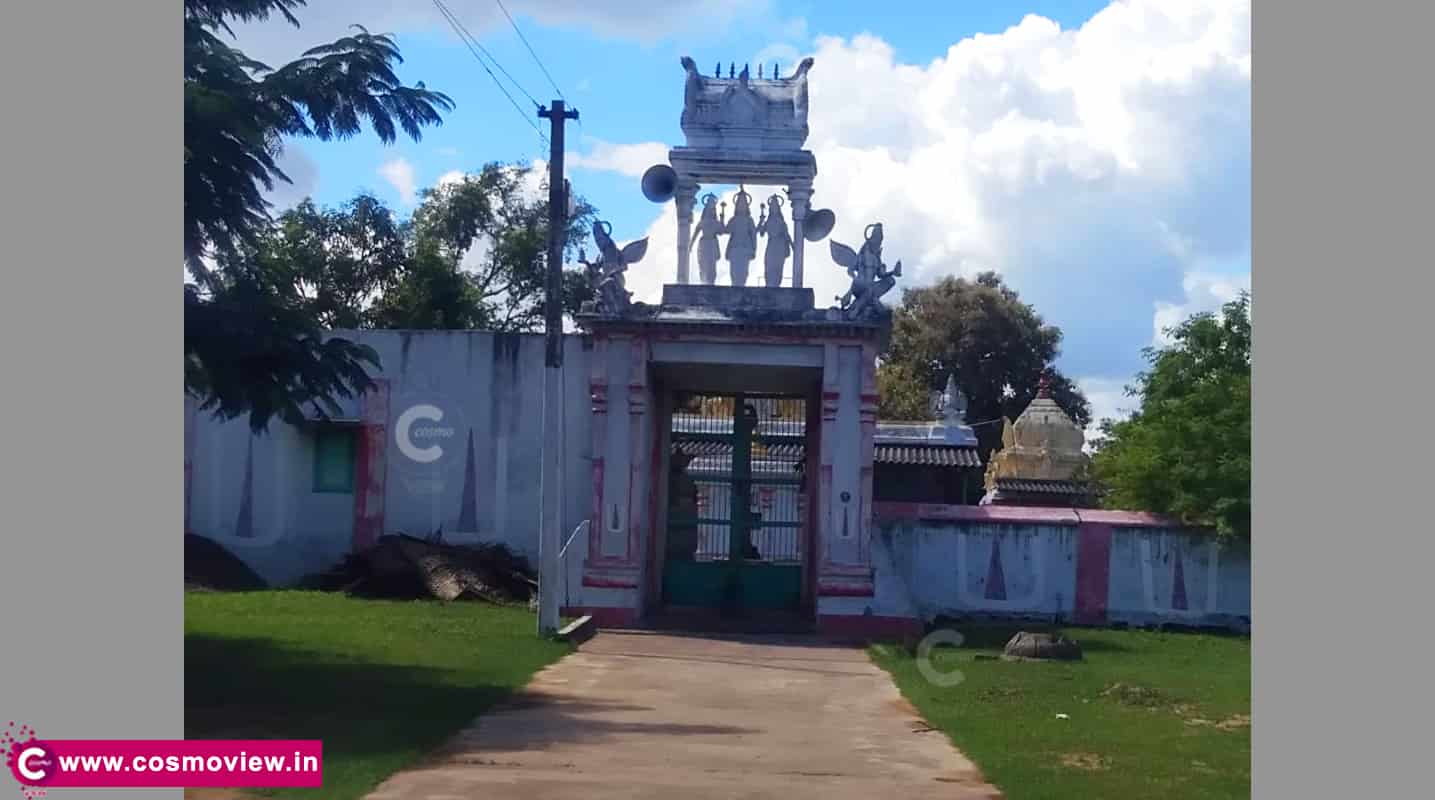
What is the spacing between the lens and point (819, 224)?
2231cm

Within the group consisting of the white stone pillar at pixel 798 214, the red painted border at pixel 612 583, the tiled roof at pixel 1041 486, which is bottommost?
the red painted border at pixel 612 583

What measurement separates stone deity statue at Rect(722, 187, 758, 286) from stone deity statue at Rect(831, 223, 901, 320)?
152 cm

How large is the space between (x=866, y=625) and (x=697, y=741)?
9.52m

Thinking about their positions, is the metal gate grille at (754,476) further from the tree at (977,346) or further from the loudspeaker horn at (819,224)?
the tree at (977,346)

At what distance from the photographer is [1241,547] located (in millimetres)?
23484

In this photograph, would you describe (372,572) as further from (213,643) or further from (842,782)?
(842,782)

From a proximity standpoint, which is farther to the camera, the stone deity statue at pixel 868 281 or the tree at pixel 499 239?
the tree at pixel 499 239

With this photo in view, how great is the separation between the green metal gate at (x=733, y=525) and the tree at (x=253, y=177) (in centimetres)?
993

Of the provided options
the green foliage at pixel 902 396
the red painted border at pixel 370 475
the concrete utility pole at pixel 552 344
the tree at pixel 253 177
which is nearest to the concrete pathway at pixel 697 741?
the concrete utility pole at pixel 552 344

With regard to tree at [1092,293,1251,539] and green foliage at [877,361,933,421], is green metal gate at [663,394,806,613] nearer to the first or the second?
tree at [1092,293,1251,539]

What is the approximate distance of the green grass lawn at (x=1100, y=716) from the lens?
1008cm

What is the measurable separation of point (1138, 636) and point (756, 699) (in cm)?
953

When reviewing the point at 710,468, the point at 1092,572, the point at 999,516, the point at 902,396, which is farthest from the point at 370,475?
the point at 902,396

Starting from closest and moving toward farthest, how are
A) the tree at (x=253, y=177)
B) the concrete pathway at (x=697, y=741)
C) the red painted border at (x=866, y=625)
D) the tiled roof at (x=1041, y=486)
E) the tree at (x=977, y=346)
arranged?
the concrete pathway at (x=697, y=741) → the tree at (x=253, y=177) → the red painted border at (x=866, y=625) → the tiled roof at (x=1041, y=486) → the tree at (x=977, y=346)
